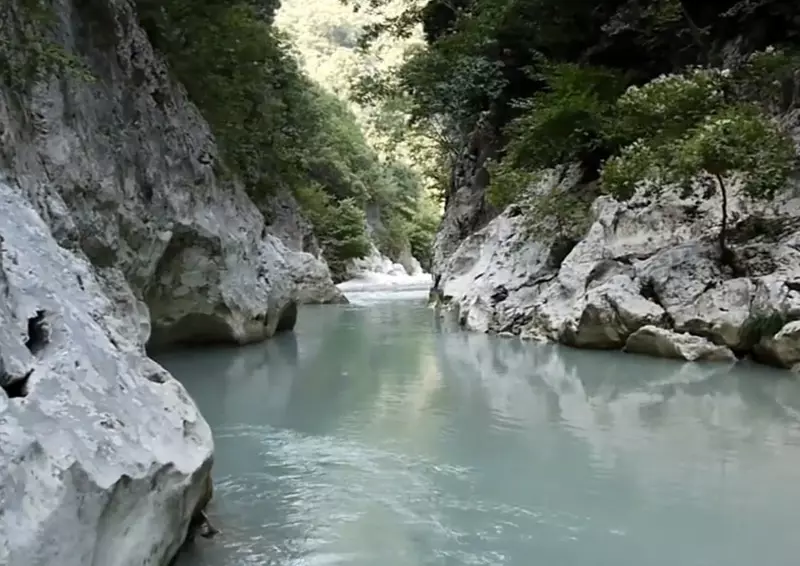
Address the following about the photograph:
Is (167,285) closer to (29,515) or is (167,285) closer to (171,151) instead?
(171,151)

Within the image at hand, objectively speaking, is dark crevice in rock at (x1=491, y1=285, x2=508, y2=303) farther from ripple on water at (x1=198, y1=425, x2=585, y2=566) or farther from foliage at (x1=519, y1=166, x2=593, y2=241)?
ripple on water at (x1=198, y1=425, x2=585, y2=566)

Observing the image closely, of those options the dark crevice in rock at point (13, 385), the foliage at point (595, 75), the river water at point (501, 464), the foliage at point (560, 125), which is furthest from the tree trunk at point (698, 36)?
the dark crevice in rock at point (13, 385)

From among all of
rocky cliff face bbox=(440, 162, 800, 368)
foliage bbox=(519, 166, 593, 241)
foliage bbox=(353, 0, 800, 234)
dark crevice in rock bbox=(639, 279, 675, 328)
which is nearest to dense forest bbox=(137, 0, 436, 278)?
foliage bbox=(353, 0, 800, 234)

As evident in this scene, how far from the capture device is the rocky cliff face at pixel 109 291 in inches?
97.2

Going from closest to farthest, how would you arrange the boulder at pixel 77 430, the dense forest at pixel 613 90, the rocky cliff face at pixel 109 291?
1. the boulder at pixel 77 430
2. the rocky cliff face at pixel 109 291
3. the dense forest at pixel 613 90

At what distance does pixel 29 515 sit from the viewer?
7.38 ft

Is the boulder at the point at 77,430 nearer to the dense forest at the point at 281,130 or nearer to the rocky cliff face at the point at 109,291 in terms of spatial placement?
the rocky cliff face at the point at 109,291

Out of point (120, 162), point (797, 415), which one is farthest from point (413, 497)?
point (120, 162)

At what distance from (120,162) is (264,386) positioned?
3.02 meters

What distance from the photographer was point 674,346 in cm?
988

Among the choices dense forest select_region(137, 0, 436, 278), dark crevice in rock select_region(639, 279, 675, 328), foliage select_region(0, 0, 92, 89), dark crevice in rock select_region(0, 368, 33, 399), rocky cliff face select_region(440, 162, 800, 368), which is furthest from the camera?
dense forest select_region(137, 0, 436, 278)

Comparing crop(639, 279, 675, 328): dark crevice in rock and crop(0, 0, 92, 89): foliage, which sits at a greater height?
crop(0, 0, 92, 89): foliage

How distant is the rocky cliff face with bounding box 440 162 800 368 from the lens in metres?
9.53

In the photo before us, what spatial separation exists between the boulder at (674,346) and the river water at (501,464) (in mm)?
531
